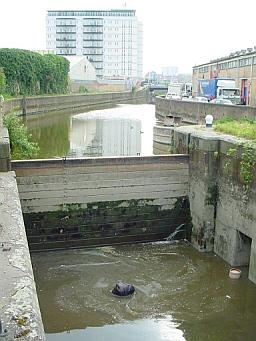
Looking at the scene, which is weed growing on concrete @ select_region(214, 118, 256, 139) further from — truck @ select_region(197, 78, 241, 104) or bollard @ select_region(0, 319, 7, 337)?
truck @ select_region(197, 78, 241, 104)

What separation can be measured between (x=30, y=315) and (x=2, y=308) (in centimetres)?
33

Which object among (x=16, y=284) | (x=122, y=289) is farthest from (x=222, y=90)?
(x=16, y=284)

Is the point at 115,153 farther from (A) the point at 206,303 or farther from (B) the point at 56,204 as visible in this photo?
(A) the point at 206,303

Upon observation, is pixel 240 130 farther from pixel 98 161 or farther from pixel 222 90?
pixel 222 90

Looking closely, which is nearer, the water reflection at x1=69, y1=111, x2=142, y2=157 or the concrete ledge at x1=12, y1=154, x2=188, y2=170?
the concrete ledge at x1=12, y1=154, x2=188, y2=170

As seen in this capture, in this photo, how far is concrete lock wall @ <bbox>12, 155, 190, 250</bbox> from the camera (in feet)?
41.4

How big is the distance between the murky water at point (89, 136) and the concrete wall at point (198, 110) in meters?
2.81

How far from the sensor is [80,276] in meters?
11.2

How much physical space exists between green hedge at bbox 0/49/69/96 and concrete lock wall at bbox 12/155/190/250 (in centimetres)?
3725

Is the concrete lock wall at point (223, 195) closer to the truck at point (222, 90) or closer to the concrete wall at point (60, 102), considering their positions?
the concrete wall at point (60, 102)

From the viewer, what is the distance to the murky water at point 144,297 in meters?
9.04

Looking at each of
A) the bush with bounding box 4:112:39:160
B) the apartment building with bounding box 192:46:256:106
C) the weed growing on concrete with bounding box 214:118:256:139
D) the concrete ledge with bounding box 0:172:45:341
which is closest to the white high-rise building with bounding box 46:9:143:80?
the apartment building with bounding box 192:46:256:106

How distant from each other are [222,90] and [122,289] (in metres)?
32.3

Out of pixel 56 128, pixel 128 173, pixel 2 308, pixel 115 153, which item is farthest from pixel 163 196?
pixel 56 128
